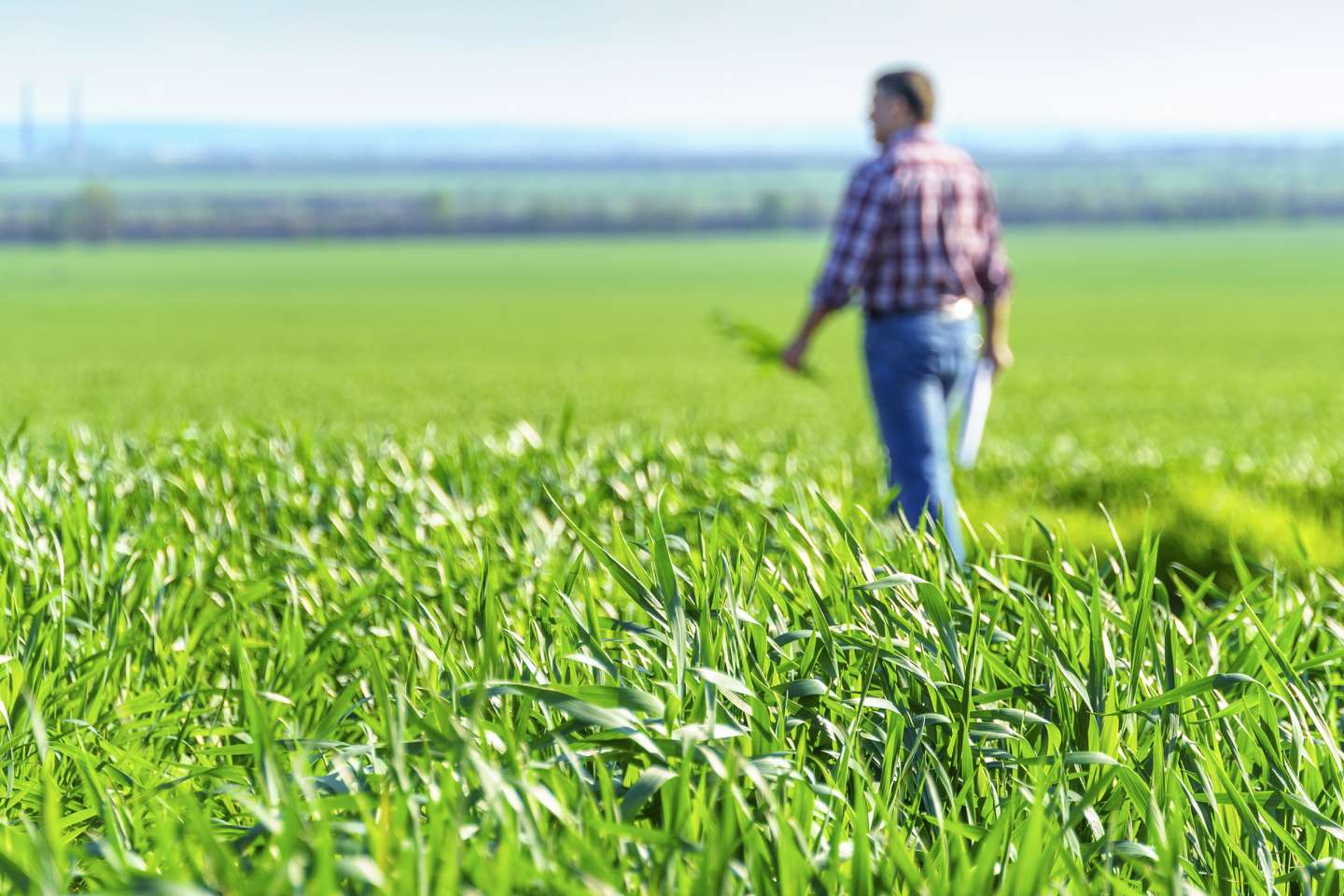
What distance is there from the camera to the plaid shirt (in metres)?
6.33

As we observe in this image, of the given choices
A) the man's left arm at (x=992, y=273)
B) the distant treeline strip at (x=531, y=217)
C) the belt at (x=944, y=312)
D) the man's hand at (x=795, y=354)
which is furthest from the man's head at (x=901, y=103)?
the distant treeline strip at (x=531, y=217)

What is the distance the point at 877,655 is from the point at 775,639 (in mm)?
190

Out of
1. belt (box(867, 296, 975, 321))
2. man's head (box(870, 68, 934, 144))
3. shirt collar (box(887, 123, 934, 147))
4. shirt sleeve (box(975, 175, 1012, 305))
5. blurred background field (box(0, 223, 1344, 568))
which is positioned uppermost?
man's head (box(870, 68, 934, 144))

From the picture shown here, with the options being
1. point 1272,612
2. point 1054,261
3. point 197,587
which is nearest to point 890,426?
point 1272,612

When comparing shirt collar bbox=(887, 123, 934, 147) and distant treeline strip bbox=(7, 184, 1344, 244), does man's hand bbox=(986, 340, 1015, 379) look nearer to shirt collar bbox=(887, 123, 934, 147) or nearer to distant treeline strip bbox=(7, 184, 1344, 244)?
shirt collar bbox=(887, 123, 934, 147)

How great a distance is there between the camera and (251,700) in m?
1.84

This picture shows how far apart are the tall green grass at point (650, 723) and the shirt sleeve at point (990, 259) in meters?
3.18

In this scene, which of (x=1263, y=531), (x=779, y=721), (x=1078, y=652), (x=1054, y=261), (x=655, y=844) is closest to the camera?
(x=655, y=844)

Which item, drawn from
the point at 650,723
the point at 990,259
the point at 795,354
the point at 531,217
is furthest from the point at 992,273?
the point at 531,217

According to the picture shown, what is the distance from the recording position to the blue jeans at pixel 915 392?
6273 mm

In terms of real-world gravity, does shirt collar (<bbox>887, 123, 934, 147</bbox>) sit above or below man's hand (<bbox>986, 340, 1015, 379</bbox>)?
above

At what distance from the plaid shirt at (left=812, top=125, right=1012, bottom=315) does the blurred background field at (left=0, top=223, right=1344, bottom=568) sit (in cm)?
84

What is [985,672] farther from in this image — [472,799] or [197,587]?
[197,587]

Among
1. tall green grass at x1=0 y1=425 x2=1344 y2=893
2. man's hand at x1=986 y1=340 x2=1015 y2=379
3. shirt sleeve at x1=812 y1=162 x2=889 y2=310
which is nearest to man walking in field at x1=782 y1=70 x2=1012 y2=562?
shirt sleeve at x1=812 y1=162 x2=889 y2=310
